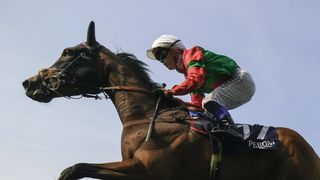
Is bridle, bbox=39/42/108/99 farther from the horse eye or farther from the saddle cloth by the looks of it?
the saddle cloth

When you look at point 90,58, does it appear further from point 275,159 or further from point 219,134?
point 275,159

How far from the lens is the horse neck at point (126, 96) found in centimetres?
709

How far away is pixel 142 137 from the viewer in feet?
21.7

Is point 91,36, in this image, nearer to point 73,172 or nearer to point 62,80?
point 62,80

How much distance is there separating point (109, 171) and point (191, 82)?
1874 millimetres

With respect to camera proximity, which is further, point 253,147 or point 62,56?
point 62,56

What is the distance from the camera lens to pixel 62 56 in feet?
25.6

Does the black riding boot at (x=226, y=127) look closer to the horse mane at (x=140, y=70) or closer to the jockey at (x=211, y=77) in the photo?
the jockey at (x=211, y=77)

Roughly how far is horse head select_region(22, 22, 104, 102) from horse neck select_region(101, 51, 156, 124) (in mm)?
234

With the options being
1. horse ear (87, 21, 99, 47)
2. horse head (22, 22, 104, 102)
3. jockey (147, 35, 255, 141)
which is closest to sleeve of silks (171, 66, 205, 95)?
jockey (147, 35, 255, 141)

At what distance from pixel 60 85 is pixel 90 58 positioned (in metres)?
0.71

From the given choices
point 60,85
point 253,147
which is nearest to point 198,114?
point 253,147

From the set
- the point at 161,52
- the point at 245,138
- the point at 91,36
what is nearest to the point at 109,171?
the point at 245,138

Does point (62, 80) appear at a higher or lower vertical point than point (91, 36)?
lower
